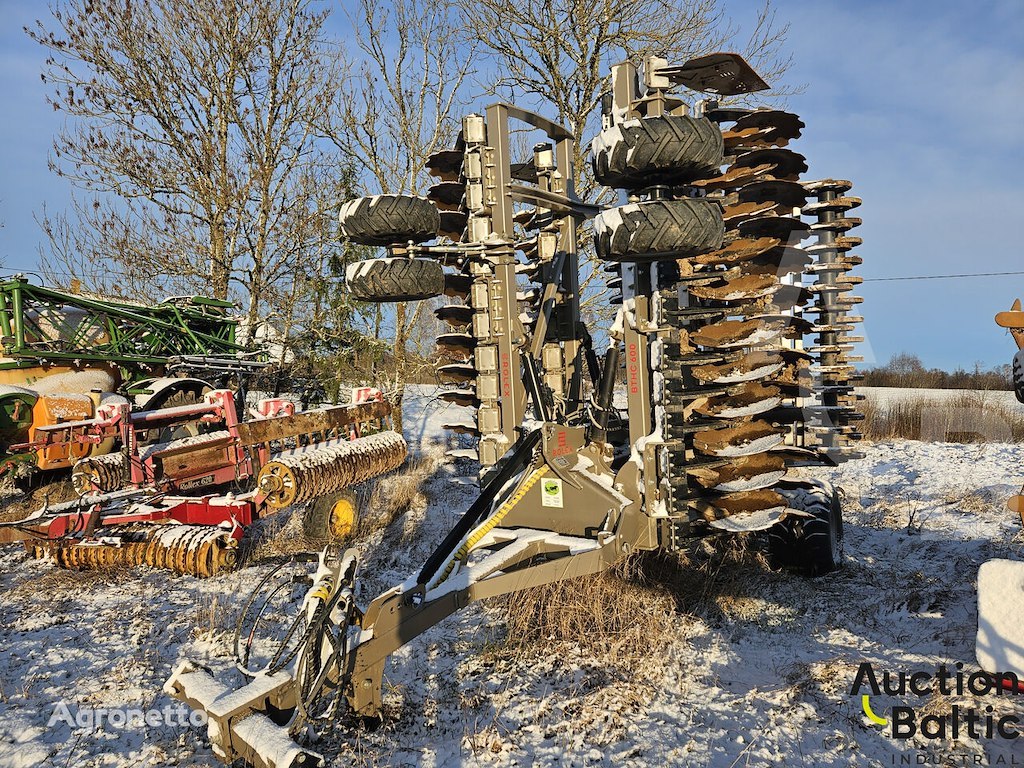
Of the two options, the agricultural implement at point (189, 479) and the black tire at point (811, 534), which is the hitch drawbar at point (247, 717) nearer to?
the agricultural implement at point (189, 479)

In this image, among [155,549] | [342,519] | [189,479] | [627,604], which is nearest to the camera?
[627,604]

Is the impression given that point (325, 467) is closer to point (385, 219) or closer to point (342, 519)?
point (342, 519)

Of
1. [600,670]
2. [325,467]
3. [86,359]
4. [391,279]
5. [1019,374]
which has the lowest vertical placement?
[600,670]


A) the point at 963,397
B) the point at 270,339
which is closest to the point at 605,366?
the point at 270,339

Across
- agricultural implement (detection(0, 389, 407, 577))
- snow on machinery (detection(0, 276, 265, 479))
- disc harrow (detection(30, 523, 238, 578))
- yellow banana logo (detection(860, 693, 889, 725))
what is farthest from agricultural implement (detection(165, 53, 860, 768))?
snow on machinery (detection(0, 276, 265, 479))

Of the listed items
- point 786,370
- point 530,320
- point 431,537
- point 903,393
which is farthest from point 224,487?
point 903,393

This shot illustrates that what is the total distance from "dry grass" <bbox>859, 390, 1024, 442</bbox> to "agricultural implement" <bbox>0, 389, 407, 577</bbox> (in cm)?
1002

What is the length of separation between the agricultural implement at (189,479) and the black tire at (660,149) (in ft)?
14.1

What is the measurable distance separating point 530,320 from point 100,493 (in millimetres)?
3995

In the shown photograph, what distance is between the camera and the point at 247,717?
9.55 feet

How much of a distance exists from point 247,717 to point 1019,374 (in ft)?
11.7

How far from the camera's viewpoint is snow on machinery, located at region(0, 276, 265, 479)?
25.9 ft

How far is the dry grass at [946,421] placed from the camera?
44.0ft

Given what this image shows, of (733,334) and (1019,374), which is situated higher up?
(733,334)
